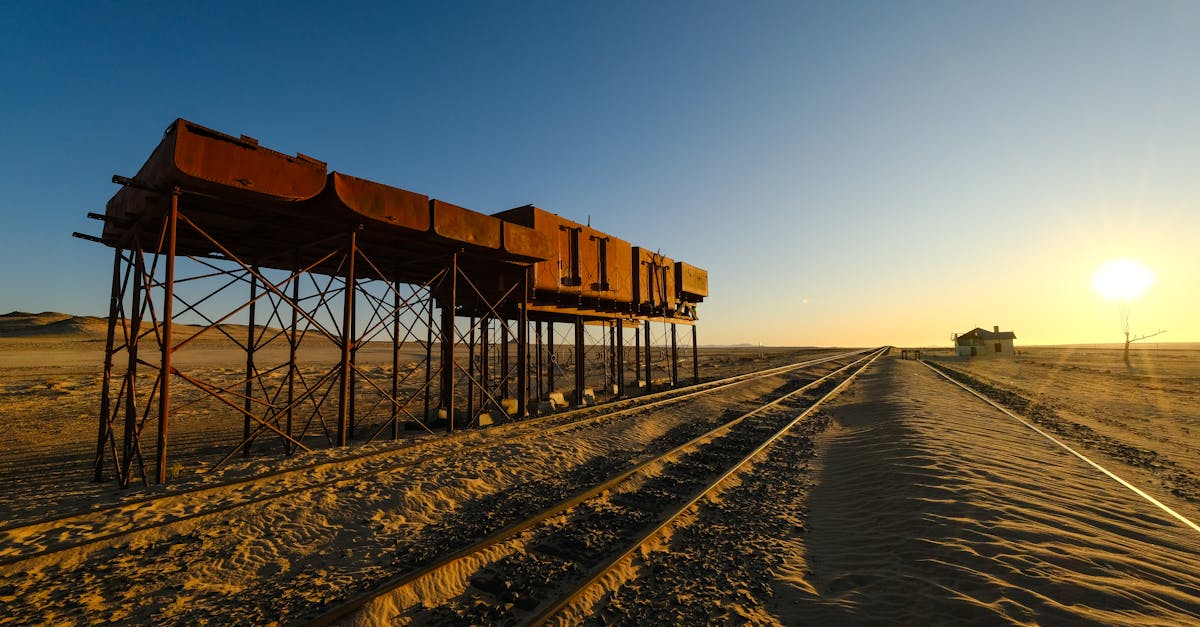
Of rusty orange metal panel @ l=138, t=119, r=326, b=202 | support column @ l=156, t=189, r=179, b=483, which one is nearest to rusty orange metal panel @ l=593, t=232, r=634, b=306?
rusty orange metal panel @ l=138, t=119, r=326, b=202

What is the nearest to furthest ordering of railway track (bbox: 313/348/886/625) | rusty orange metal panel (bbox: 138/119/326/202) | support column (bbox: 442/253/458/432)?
railway track (bbox: 313/348/886/625), rusty orange metal panel (bbox: 138/119/326/202), support column (bbox: 442/253/458/432)

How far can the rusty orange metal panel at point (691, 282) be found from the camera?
29.0m

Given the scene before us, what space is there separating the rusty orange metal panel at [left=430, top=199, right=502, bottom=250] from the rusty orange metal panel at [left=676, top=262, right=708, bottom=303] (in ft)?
56.6

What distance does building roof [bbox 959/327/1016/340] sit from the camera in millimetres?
70250

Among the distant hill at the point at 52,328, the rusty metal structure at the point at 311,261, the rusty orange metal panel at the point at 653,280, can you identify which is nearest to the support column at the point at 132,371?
the rusty metal structure at the point at 311,261

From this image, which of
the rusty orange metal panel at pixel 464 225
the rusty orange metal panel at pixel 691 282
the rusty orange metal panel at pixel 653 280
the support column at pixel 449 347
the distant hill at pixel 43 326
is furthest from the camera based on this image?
the distant hill at pixel 43 326

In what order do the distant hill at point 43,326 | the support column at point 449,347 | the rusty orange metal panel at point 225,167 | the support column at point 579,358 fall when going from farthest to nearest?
the distant hill at point 43,326 < the support column at point 579,358 < the support column at point 449,347 < the rusty orange metal panel at point 225,167

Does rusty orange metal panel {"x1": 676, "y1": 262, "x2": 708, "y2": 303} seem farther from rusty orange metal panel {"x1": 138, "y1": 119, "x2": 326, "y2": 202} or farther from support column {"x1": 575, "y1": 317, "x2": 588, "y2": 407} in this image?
rusty orange metal panel {"x1": 138, "y1": 119, "x2": 326, "y2": 202}

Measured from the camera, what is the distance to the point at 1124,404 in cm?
2178

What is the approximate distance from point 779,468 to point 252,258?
49.3 feet

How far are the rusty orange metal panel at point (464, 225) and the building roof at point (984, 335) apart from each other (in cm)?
8753

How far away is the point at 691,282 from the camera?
30.3 meters

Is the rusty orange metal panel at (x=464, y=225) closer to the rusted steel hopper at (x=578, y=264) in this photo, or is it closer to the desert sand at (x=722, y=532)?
the rusted steel hopper at (x=578, y=264)

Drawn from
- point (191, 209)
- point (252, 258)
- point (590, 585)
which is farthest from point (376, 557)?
point (252, 258)
